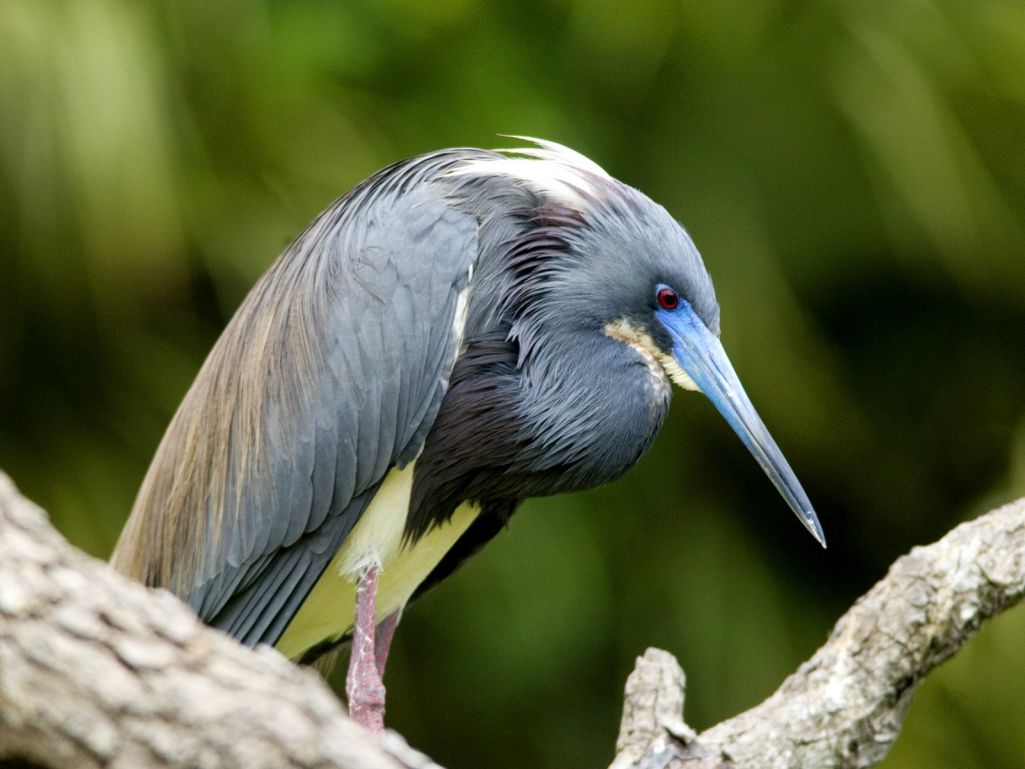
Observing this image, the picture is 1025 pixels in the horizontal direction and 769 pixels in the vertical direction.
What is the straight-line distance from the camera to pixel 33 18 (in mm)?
3244

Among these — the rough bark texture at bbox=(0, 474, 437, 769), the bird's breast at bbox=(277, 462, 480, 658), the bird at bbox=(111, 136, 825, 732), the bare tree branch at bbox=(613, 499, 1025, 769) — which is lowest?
the rough bark texture at bbox=(0, 474, 437, 769)

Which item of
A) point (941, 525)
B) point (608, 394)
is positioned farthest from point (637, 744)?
point (941, 525)

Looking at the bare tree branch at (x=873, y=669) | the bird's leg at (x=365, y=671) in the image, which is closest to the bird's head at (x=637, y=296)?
the bare tree branch at (x=873, y=669)

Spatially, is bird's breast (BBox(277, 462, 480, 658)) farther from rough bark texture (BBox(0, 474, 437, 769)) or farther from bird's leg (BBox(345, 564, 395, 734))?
rough bark texture (BBox(0, 474, 437, 769))

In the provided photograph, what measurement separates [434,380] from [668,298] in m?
0.46

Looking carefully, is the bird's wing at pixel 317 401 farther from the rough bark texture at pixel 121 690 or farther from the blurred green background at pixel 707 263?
the rough bark texture at pixel 121 690

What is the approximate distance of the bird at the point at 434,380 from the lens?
228 centimetres

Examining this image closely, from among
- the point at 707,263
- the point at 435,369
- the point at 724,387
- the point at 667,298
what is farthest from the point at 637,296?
the point at 707,263

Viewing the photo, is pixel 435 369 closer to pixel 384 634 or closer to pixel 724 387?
pixel 724 387

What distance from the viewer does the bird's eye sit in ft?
7.66

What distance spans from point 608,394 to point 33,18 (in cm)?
192

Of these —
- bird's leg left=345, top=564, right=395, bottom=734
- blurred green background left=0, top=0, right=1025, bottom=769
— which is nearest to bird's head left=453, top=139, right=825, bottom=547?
bird's leg left=345, top=564, right=395, bottom=734

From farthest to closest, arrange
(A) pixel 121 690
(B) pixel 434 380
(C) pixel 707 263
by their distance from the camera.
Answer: (C) pixel 707 263
(B) pixel 434 380
(A) pixel 121 690

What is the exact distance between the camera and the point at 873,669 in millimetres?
2049
